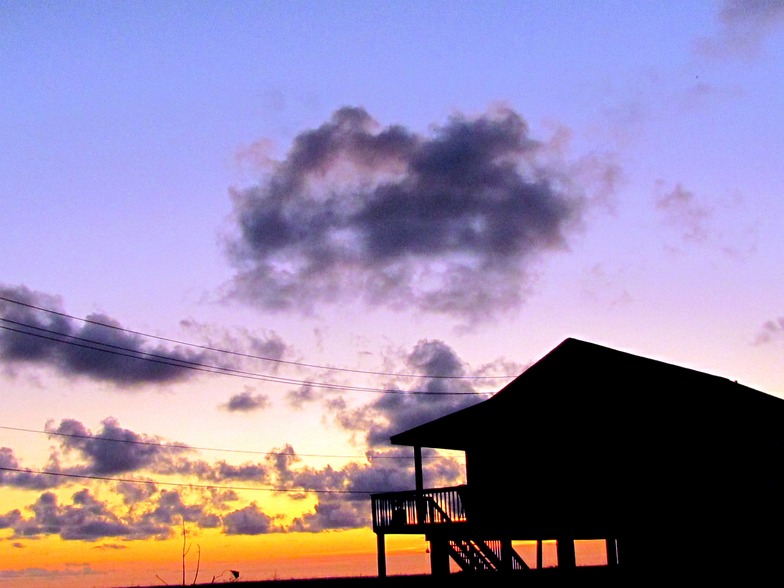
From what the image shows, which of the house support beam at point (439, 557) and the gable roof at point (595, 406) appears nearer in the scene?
the gable roof at point (595, 406)

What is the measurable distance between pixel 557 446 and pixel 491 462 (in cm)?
295

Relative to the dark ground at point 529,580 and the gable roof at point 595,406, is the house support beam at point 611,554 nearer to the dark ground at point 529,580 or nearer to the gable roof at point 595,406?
the dark ground at point 529,580

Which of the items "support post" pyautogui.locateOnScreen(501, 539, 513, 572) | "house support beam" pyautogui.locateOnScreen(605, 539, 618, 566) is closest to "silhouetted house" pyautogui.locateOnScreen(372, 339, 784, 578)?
"support post" pyautogui.locateOnScreen(501, 539, 513, 572)

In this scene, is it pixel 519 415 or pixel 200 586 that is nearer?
pixel 519 415

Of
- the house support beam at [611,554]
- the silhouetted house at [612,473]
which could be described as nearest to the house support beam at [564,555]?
the silhouetted house at [612,473]

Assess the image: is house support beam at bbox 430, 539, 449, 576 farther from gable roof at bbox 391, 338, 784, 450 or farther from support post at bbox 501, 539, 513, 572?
gable roof at bbox 391, 338, 784, 450

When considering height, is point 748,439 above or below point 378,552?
above

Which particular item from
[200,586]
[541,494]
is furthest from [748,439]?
[200,586]

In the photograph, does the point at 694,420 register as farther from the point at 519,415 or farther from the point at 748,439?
the point at 519,415

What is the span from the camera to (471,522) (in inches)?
1251

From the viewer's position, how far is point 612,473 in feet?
104

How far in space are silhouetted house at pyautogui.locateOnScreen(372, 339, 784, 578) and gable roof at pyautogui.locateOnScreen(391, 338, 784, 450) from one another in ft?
0.15

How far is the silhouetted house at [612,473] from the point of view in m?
31.0

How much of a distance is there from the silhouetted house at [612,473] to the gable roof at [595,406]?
45 mm
